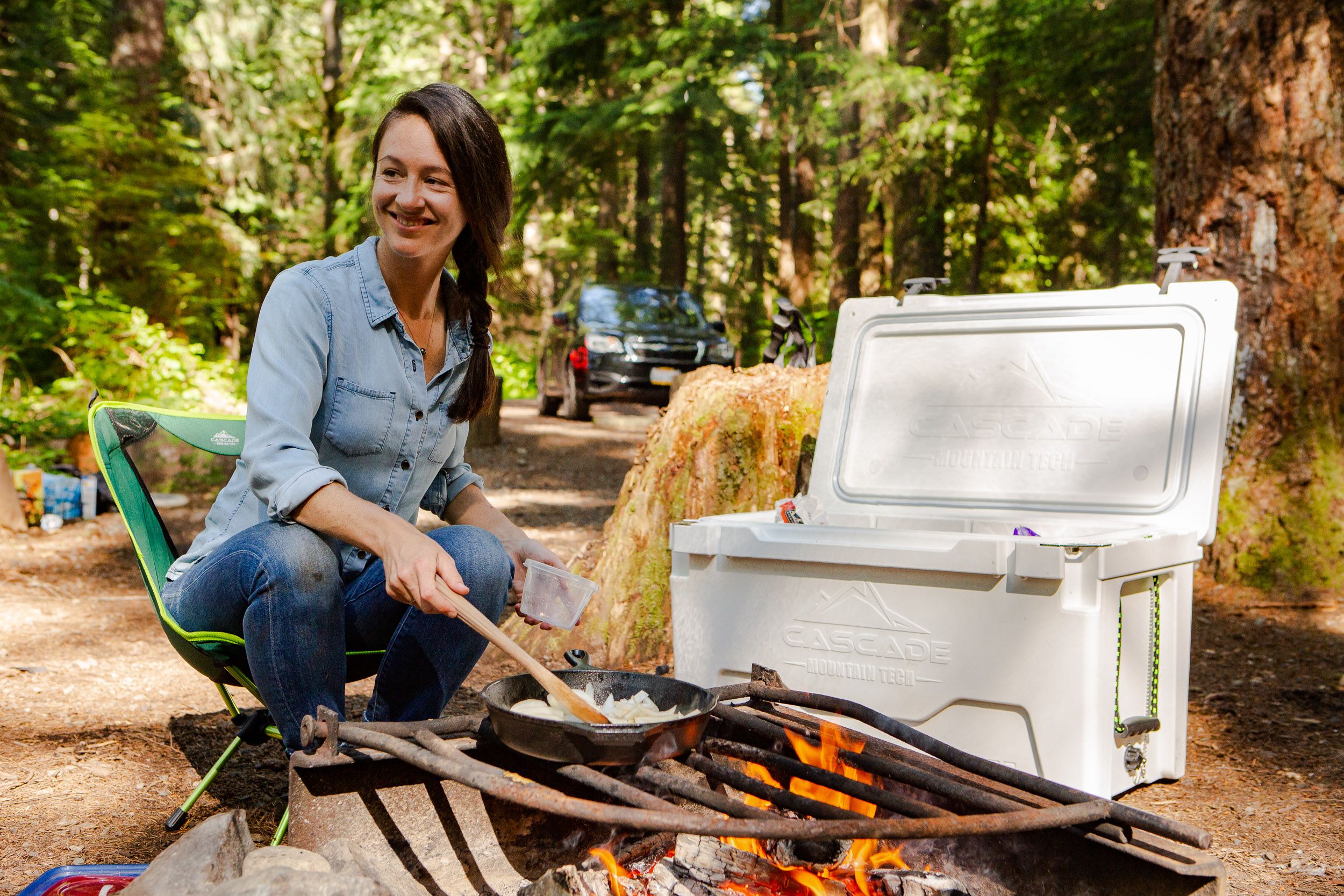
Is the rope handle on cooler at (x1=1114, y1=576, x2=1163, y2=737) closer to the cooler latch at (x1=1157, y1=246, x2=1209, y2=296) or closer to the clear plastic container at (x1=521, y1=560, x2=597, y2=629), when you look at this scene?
the cooler latch at (x1=1157, y1=246, x2=1209, y2=296)

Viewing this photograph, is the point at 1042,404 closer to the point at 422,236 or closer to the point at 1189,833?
the point at 1189,833

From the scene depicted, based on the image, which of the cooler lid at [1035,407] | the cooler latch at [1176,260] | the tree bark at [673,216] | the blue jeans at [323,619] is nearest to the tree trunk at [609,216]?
the tree bark at [673,216]

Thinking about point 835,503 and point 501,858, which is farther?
point 835,503

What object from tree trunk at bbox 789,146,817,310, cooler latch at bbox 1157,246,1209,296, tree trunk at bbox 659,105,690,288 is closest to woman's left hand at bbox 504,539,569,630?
cooler latch at bbox 1157,246,1209,296

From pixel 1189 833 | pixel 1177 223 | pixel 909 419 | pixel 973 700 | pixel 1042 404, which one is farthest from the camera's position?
pixel 1177 223

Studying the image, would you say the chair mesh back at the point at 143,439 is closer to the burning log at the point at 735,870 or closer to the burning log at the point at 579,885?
the burning log at the point at 579,885

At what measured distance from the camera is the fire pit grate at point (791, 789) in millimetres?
1360

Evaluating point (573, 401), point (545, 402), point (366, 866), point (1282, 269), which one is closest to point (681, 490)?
point (366, 866)

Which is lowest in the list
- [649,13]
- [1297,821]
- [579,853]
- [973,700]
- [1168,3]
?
[1297,821]

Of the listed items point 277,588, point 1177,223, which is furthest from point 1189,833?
point 1177,223

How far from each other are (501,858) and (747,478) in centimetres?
209

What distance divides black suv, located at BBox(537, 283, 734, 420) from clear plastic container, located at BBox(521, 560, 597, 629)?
9282mm

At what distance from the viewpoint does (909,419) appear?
305 cm

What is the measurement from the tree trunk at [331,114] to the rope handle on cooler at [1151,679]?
526 inches
